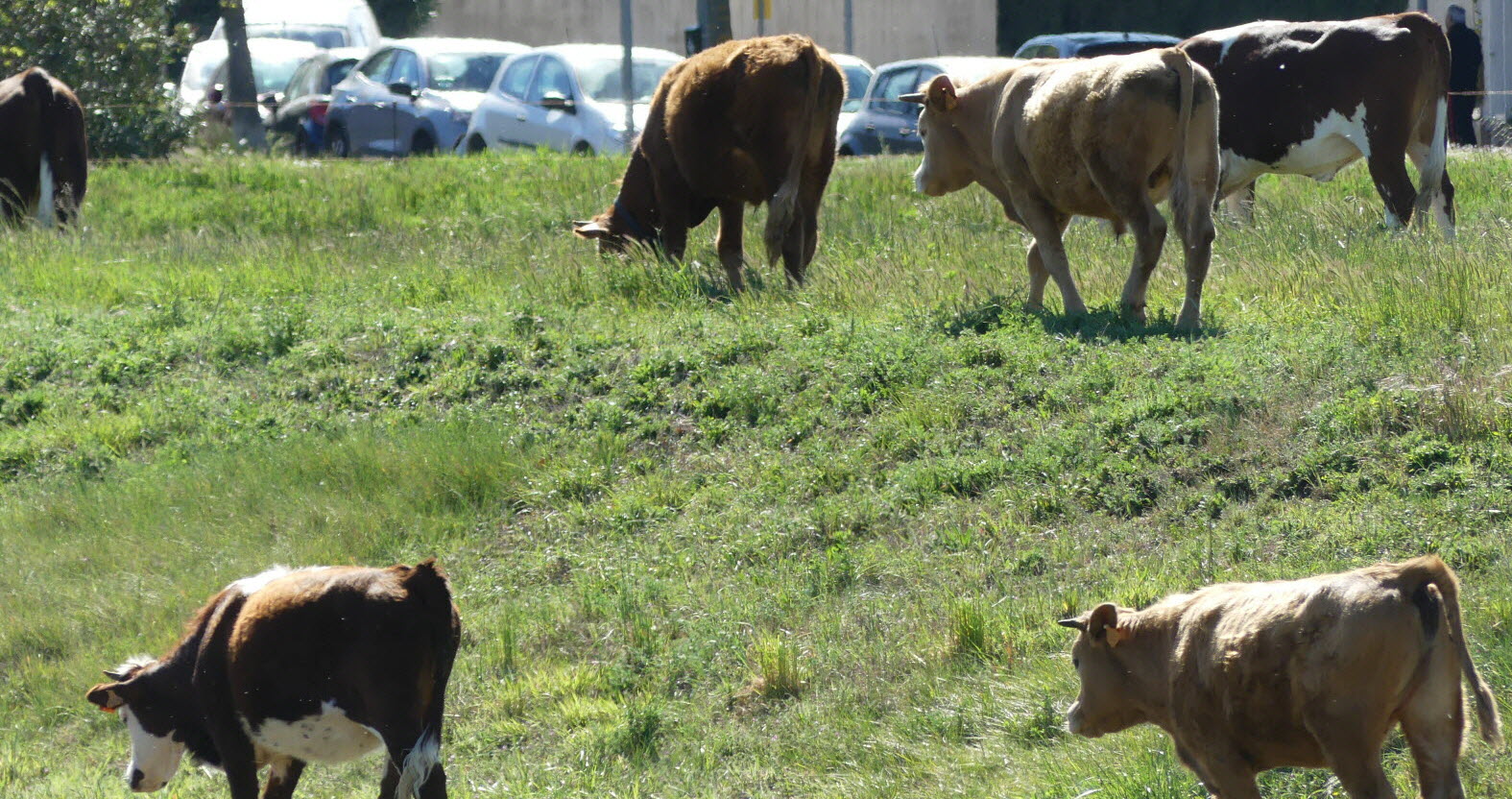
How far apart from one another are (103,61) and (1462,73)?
16.9 meters

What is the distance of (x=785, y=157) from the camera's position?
11.8 m

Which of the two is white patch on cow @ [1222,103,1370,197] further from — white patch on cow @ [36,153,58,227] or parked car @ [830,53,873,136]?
white patch on cow @ [36,153,58,227]

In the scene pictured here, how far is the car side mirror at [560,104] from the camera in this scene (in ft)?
70.6

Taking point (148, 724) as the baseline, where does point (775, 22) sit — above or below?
below

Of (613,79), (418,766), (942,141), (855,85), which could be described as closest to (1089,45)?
(855,85)

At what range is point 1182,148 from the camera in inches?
360

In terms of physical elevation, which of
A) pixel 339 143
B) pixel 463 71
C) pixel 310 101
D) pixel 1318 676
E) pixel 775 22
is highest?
pixel 1318 676

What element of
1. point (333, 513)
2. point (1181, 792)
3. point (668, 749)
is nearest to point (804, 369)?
point (333, 513)

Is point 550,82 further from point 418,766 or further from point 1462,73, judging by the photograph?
point 418,766

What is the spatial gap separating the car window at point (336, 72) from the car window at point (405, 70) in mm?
2456

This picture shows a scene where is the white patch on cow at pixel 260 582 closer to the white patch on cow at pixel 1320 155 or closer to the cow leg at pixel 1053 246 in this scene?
the cow leg at pixel 1053 246

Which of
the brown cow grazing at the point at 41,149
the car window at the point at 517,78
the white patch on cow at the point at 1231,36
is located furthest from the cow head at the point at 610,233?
the car window at the point at 517,78

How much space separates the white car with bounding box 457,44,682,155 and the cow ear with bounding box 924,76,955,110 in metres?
10.3

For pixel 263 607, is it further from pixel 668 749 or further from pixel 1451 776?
pixel 1451 776
